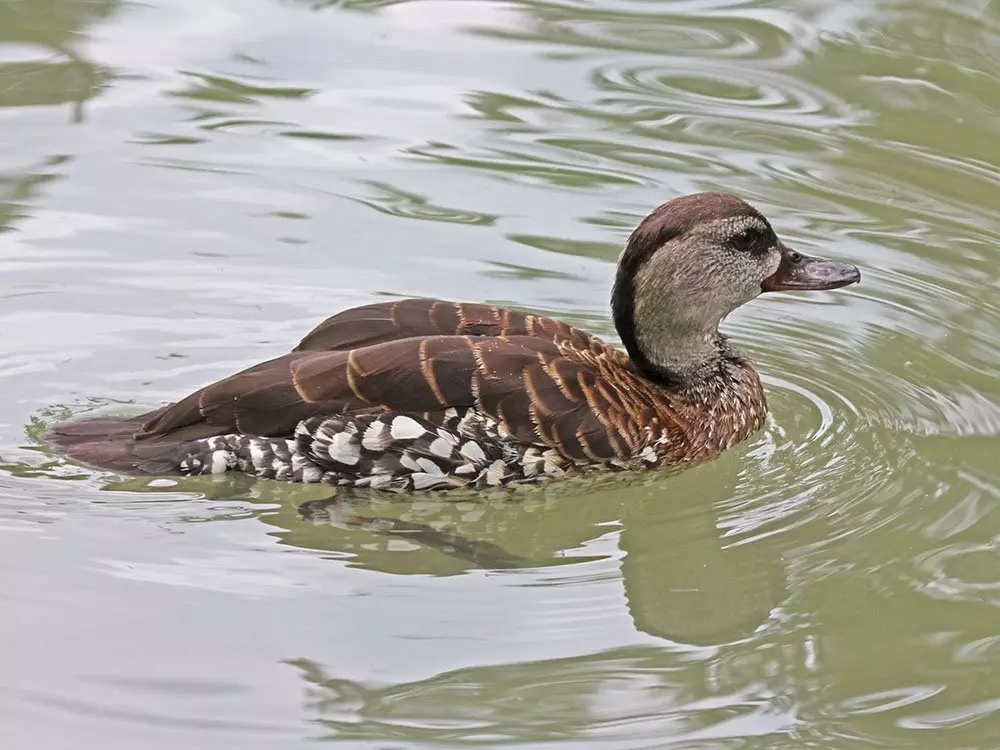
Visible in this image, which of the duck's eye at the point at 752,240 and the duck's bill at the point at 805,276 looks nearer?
the duck's eye at the point at 752,240

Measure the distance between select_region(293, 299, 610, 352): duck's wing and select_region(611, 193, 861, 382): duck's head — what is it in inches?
12.2

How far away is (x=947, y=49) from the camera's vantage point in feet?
35.3

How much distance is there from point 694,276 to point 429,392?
1260 mm

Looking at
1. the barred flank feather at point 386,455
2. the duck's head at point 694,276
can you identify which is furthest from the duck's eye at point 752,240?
the barred flank feather at point 386,455

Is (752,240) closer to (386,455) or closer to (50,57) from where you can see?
(386,455)

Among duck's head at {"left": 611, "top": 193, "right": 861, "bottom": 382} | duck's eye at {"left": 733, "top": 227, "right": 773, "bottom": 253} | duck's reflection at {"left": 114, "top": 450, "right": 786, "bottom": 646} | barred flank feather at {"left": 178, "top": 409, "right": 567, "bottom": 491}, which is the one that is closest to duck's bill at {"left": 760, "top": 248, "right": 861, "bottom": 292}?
duck's head at {"left": 611, "top": 193, "right": 861, "bottom": 382}

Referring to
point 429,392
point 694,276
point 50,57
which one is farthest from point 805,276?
point 50,57

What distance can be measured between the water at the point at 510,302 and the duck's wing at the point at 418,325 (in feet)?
2.13

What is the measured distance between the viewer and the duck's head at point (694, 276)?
6.83 metres

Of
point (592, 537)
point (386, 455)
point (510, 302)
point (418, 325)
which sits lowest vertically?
point (592, 537)

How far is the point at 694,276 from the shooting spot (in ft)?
22.7

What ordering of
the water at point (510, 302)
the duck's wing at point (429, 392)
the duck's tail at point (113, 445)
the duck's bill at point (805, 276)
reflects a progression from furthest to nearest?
the duck's bill at point (805, 276) → the duck's tail at point (113, 445) → the duck's wing at point (429, 392) → the water at point (510, 302)

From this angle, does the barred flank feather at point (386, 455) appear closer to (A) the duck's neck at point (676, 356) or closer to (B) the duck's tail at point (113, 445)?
(B) the duck's tail at point (113, 445)

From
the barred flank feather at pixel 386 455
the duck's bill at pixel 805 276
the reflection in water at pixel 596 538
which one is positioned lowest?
the reflection in water at pixel 596 538
